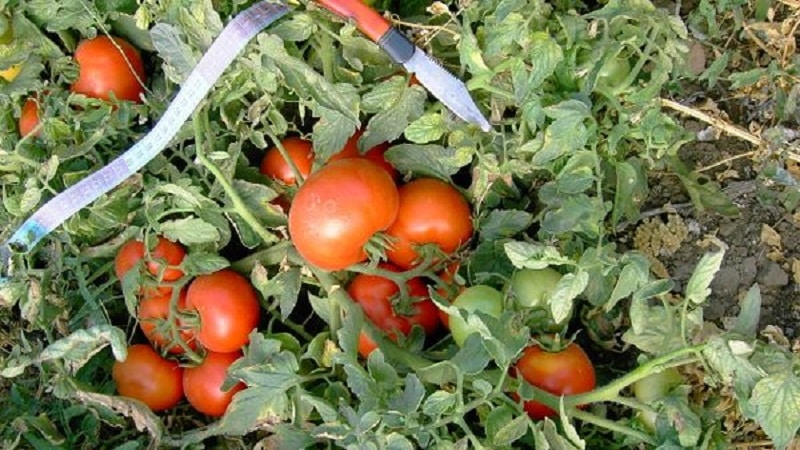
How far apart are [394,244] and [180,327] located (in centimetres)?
31

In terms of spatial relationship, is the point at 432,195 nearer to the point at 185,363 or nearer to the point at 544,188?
the point at 544,188

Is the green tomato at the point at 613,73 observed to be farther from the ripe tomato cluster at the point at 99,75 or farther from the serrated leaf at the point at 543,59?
the ripe tomato cluster at the point at 99,75

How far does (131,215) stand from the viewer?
→ 1.41 meters

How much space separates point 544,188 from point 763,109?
465 mm

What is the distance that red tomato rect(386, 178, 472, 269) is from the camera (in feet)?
4.36

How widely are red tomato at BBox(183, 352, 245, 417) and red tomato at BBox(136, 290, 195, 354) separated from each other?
0.14 ft

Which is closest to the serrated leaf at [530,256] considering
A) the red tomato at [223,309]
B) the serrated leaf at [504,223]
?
the serrated leaf at [504,223]

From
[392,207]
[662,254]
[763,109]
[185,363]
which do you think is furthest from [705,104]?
[185,363]

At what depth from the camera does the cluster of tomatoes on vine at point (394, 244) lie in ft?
4.12

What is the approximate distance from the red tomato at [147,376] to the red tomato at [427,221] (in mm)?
361

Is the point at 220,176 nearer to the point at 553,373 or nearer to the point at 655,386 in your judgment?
the point at 553,373

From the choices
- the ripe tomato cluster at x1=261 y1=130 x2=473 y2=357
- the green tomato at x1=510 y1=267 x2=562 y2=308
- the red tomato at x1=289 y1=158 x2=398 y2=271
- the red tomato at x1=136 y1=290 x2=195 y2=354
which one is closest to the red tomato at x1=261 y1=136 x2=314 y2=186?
the ripe tomato cluster at x1=261 y1=130 x2=473 y2=357

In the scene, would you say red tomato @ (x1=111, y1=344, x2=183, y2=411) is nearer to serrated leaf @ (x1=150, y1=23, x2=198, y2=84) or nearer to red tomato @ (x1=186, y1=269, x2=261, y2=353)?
red tomato @ (x1=186, y1=269, x2=261, y2=353)

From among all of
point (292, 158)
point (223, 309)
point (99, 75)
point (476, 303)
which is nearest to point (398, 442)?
point (476, 303)
